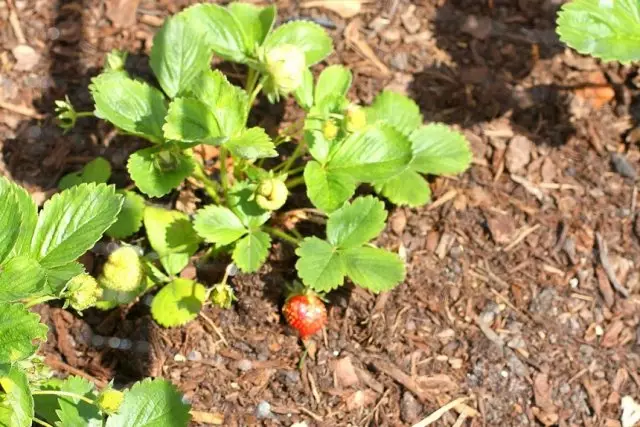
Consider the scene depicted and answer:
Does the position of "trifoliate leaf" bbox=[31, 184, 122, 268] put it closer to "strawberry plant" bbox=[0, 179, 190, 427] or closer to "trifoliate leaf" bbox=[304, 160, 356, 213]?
"strawberry plant" bbox=[0, 179, 190, 427]

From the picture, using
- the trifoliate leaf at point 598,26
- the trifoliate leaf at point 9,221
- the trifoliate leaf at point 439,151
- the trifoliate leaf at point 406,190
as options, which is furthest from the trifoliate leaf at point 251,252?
the trifoliate leaf at point 598,26

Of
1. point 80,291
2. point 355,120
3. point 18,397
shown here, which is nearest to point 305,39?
point 355,120

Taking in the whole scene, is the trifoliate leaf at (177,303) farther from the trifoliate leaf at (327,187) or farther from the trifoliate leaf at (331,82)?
the trifoliate leaf at (331,82)

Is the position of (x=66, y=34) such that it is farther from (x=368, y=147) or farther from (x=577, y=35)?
(x=577, y=35)

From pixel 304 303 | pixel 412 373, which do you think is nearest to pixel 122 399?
pixel 304 303

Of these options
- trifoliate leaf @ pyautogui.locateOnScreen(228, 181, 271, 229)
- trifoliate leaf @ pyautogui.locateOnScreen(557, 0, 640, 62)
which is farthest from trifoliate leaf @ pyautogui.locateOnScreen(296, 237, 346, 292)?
trifoliate leaf @ pyautogui.locateOnScreen(557, 0, 640, 62)

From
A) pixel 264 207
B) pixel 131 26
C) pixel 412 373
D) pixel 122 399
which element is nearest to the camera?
pixel 122 399
